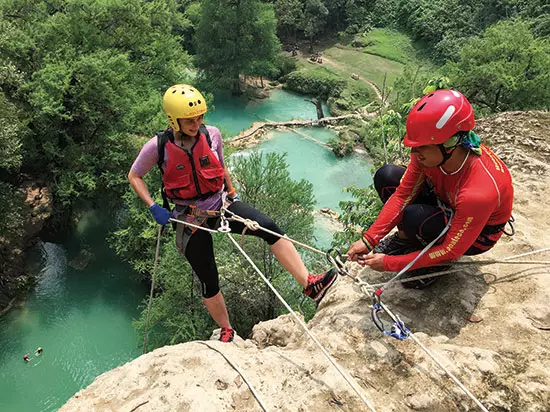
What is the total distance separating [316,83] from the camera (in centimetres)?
3262

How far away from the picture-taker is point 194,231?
3912mm

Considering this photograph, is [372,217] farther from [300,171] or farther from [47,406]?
[300,171]

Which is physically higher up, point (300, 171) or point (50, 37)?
point (50, 37)

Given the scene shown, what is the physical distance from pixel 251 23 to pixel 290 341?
Result: 107 ft

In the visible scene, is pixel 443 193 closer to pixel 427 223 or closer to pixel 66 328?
pixel 427 223

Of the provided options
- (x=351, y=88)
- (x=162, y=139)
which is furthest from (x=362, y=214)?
(x=351, y=88)

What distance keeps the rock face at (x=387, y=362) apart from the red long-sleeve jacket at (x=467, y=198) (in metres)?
0.50

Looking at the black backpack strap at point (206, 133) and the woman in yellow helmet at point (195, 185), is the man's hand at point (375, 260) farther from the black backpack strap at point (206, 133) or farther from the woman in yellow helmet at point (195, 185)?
the black backpack strap at point (206, 133)

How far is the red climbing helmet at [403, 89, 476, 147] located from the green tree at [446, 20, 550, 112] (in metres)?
17.8

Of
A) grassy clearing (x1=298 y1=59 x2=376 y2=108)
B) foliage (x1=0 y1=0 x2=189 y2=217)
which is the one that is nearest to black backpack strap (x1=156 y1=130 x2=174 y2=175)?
foliage (x1=0 y1=0 x2=189 y2=217)

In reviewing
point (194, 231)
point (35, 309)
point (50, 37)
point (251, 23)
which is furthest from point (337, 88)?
point (194, 231)

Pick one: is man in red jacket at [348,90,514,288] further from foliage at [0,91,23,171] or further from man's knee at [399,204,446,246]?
foliage at [0,91,23,171]

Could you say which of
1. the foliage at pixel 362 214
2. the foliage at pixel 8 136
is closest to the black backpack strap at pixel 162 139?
the foliage at pixel 362 214

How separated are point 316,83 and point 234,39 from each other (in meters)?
7.45
